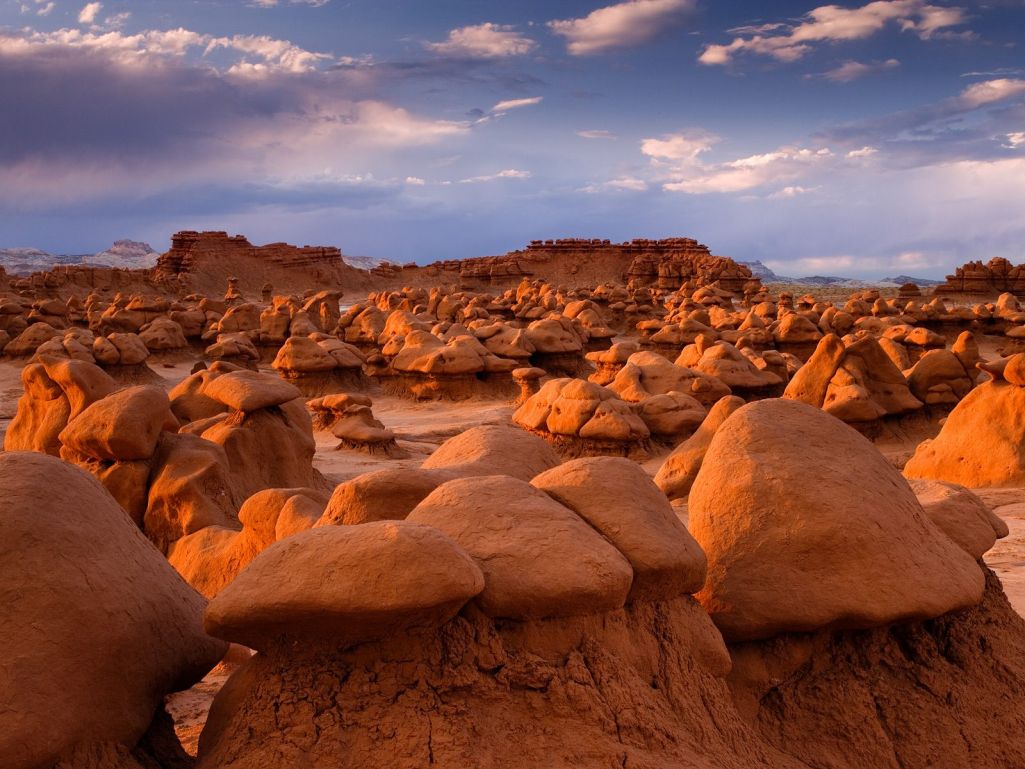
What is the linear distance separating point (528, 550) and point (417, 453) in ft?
31.3

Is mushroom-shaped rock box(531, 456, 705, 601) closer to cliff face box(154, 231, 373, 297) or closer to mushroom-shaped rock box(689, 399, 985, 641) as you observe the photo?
mushroom-shaped rock box(689, 399, 985, 641)

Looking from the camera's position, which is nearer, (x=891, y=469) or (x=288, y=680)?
(x=288, y=680)

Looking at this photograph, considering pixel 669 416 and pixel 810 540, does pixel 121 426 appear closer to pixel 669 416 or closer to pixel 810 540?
pixel 810 540

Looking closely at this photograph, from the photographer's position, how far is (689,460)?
24.9 feet

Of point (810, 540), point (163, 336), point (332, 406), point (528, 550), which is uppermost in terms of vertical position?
point (528, 550)

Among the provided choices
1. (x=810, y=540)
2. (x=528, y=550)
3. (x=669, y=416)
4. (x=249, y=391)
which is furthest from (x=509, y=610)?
(x=669, y=416)

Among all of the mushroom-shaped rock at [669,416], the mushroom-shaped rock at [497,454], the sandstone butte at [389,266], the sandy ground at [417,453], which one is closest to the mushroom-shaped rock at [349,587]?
the sandy ground at [417,453]

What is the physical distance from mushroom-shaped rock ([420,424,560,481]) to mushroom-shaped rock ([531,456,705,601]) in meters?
0.75

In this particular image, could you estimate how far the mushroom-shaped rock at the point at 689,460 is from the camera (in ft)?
24.9

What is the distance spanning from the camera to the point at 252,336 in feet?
73.4

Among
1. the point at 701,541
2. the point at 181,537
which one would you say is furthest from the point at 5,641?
the point at 181,537

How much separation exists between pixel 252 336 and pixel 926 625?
20372 millimetres

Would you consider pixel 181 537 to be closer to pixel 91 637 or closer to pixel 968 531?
pixel 91 637

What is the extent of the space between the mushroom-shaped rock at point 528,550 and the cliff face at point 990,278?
38.0m
